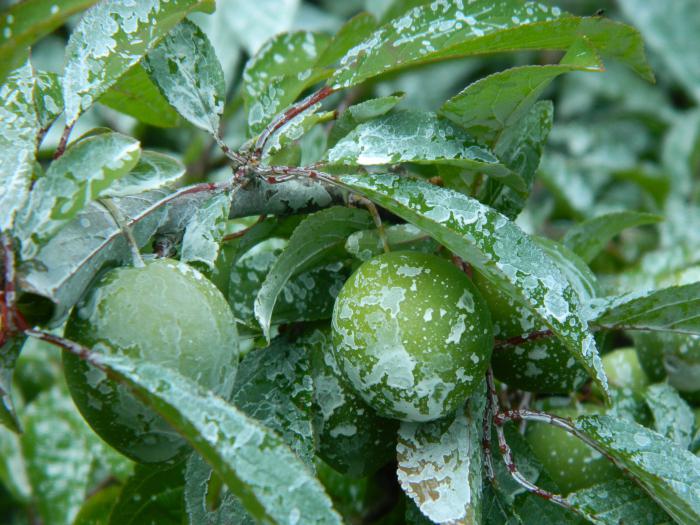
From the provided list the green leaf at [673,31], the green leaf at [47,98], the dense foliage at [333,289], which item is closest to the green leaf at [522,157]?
the dense foliage at [333,289]

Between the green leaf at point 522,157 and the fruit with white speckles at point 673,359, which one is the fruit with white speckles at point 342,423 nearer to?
the green leaf at point 522,157

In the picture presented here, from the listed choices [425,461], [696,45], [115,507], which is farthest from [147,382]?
[696,45]

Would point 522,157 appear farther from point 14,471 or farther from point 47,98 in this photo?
point 14,471

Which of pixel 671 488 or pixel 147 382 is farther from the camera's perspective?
pixel 671 488

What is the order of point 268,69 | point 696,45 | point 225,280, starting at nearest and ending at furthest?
point 225,280 → point 268,69 → point 696,45

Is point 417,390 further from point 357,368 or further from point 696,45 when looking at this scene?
point 696,45

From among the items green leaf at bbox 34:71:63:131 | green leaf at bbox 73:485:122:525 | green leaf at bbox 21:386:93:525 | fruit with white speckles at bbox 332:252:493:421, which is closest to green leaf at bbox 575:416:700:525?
fruit with white speckles at bbox 332:252:493:421

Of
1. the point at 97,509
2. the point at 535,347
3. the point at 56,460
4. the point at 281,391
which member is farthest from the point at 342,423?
the point at 56,460
